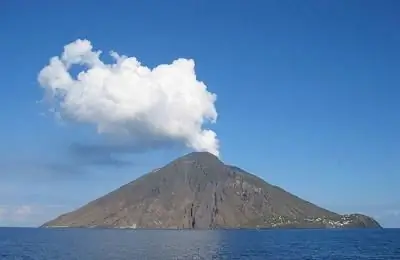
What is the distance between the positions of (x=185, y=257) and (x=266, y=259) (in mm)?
18338

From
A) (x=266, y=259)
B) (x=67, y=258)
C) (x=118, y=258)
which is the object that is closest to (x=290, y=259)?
(x=266, y=259)

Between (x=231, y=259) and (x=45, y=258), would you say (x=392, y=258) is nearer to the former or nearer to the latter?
(x=231, y=259)

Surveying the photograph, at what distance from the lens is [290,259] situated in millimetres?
125312

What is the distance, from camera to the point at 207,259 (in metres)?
124

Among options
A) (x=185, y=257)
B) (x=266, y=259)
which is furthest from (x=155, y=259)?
(x=266, y=259)

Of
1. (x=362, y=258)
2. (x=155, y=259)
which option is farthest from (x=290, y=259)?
(x=155, y=259)

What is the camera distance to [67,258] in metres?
127

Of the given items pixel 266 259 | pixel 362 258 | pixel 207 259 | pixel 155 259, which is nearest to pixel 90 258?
pixel 155 259

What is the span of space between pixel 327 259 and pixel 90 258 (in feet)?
169

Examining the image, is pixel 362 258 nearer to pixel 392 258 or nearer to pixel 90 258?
pixel 392 258

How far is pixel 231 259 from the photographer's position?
4870 inches

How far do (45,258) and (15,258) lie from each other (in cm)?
633

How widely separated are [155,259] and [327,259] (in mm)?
37145

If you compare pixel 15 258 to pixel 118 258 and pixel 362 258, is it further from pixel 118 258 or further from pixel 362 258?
pixel 362 258
